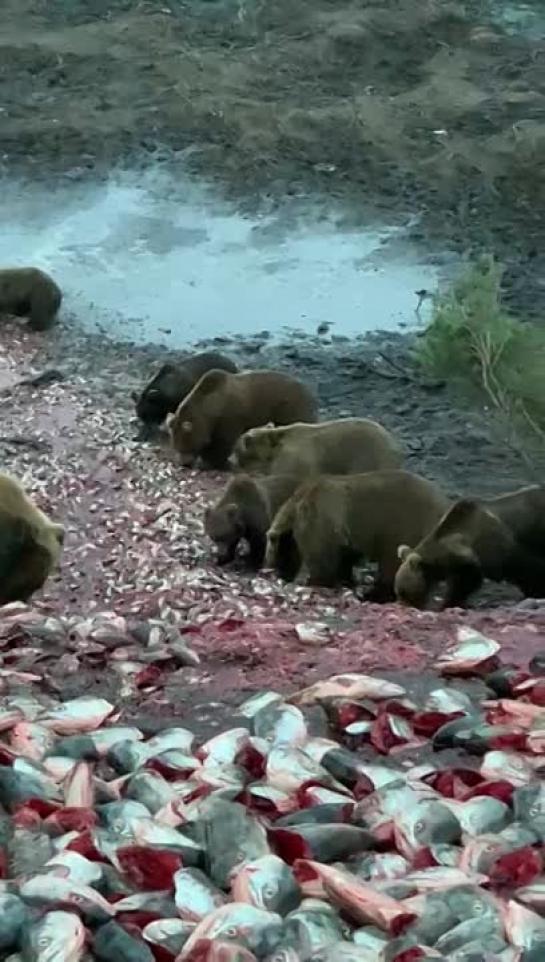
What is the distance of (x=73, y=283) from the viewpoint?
36.4ft

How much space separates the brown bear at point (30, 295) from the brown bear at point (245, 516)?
10.2ft

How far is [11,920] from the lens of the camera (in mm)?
2605

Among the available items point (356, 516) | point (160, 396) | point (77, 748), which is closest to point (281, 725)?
point (77, 748)

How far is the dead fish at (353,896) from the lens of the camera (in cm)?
262

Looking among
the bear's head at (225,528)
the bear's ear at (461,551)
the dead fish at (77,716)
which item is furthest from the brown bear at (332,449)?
the dead fish at (77,716)

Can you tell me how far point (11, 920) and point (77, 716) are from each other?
1.09 meters

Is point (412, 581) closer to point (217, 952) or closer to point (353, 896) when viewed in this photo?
point (353, 896)

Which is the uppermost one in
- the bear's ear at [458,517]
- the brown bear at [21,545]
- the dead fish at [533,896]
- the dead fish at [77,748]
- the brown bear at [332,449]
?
the dead fish at [533,896]

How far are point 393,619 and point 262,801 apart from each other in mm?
2184

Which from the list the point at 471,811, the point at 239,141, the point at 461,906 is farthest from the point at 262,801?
the point at 239,141

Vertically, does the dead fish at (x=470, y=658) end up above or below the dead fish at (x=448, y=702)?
below

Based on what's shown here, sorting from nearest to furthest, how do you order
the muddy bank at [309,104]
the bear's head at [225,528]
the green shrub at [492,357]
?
1. the bear's head at [225,528]
2. the green shrub at [492,357]
3. the muddy bank at [309,104]

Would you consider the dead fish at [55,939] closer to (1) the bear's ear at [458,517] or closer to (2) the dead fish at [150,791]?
(2) the dead fish at [150,791]

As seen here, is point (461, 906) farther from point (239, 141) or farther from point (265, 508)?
point (239, 141)
